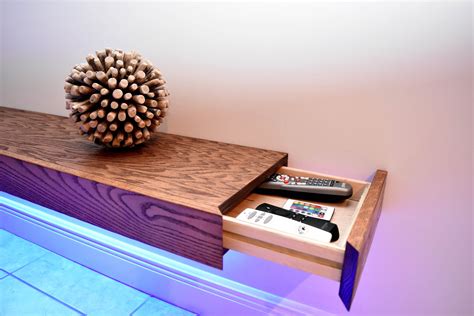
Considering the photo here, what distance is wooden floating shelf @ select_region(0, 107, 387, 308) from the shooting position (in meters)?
0.56

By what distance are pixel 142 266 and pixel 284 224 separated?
763 mm

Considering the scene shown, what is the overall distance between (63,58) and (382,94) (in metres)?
1.03

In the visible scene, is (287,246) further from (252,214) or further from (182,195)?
(182,195)

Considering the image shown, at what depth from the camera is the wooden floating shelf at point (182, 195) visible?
0.56 meters

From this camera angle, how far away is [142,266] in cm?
119

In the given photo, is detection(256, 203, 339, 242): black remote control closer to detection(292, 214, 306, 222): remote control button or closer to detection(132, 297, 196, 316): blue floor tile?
detection(292, 214, 306, 222): remote control button

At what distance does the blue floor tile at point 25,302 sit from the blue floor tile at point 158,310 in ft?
0.69

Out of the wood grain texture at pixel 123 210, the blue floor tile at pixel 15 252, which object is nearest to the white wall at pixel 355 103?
the wood grain texture at pixel 123 210

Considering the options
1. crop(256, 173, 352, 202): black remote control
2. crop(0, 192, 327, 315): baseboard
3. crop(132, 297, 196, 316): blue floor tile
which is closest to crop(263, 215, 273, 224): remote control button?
crop(256, 173, 352, 202): black remote control

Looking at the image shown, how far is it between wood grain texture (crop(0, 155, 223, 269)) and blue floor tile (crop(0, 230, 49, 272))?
0.73 m

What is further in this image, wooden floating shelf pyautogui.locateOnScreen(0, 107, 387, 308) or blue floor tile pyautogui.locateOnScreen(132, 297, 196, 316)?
blue floor tile pyautogui.locateOnScreen(132, 297, 196, 316)

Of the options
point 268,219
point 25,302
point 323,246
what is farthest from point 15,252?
point 323,246

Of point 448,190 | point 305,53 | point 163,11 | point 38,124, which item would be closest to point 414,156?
point 448,190

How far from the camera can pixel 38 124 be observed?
109cm
